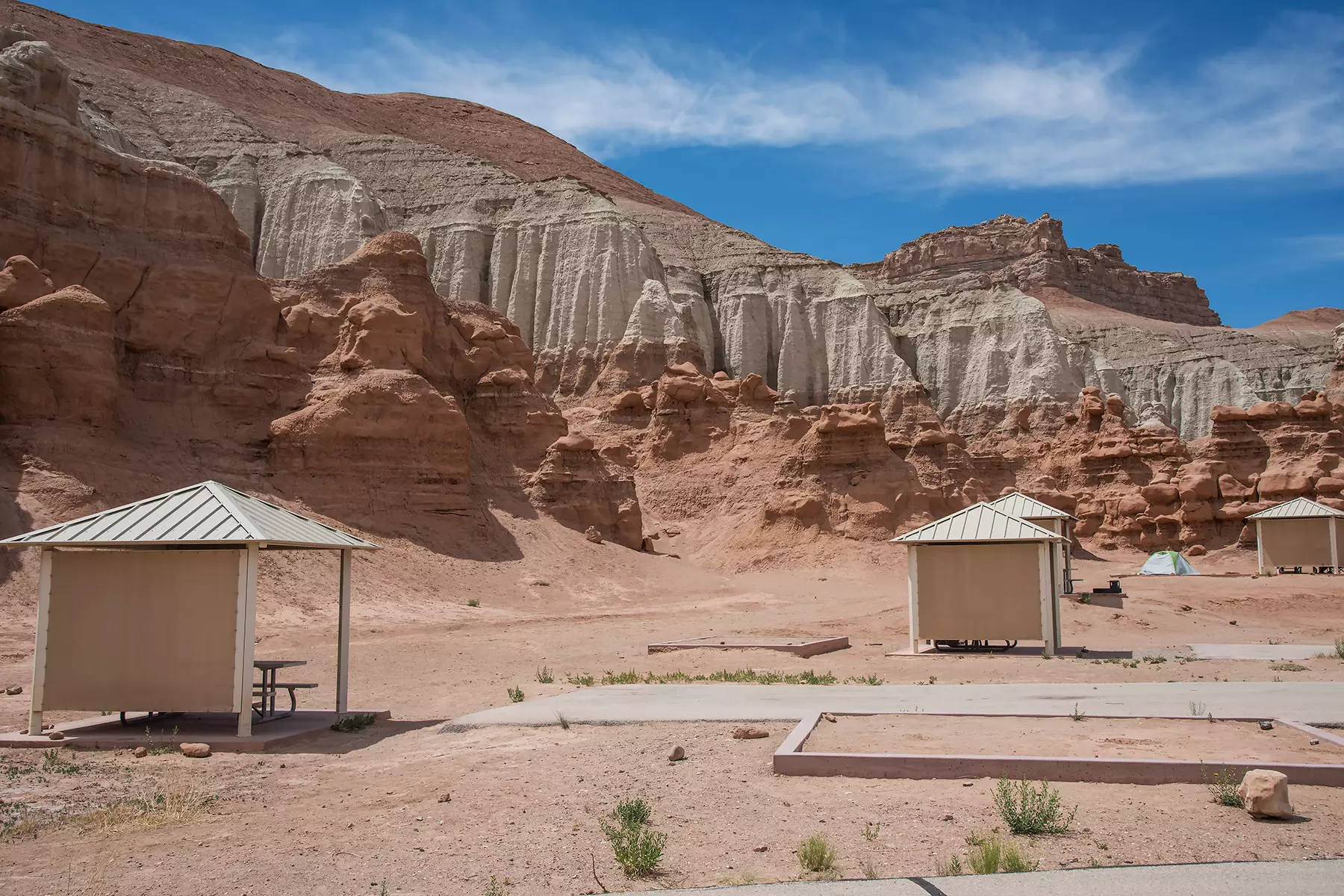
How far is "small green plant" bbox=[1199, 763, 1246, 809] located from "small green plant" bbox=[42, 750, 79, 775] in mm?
9495

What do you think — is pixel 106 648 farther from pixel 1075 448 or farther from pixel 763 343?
pixel 763 343

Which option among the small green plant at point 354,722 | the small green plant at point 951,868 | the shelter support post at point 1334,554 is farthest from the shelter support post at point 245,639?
the shelter support post at point 1334,554

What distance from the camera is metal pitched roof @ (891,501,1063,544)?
743 inches

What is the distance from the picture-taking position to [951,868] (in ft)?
20.6

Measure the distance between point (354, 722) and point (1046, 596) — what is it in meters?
11.9

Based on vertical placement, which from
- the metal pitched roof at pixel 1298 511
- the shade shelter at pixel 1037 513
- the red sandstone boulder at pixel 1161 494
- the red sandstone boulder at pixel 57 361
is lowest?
the shade shelter at pixel 1037 513

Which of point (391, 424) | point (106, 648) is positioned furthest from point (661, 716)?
point (391, 424)

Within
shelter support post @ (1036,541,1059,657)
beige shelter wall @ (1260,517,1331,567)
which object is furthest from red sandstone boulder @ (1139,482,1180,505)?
shelter support post @ (1036,541,1059,657)

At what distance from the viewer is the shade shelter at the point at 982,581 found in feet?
62.8

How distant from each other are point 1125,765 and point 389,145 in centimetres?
8934

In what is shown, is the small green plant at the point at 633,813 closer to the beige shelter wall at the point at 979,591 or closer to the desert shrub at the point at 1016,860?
the desert shrub at the point at 1016,860

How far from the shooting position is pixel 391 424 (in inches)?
1316

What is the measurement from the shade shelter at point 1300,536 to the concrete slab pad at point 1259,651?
713 inches

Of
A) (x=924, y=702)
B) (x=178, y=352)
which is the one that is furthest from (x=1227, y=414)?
(x=924, y=702)
